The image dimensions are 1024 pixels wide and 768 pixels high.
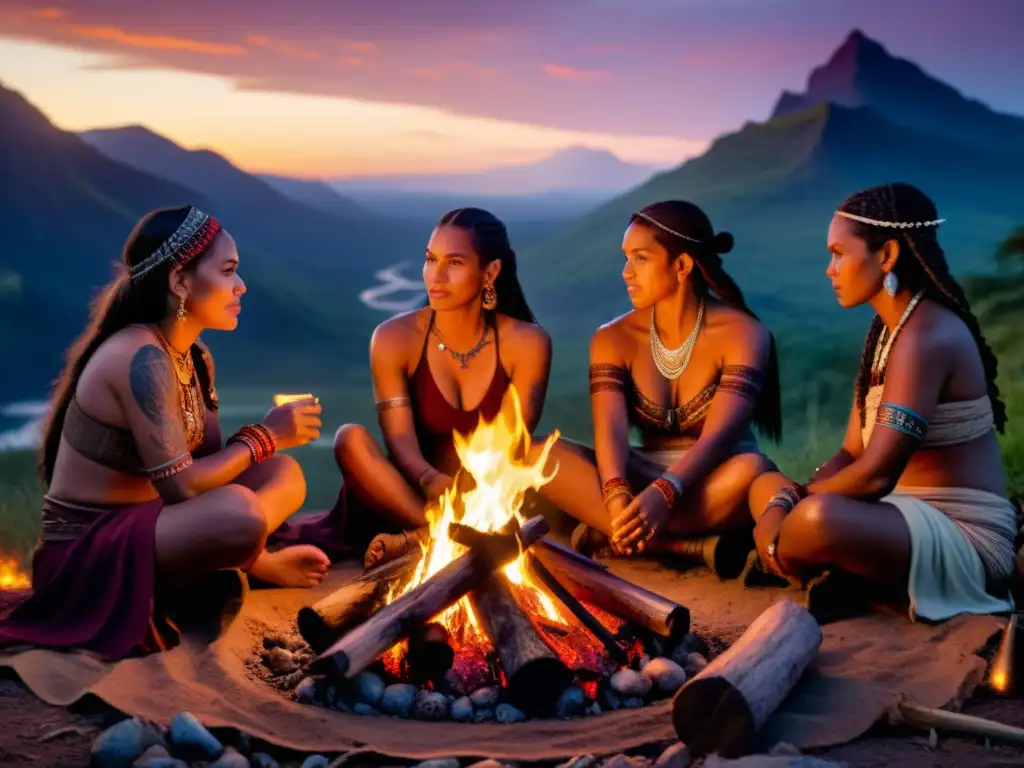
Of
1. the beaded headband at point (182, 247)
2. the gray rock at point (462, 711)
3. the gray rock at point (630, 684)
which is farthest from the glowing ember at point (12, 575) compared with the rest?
the gray rock at point (630, 684)

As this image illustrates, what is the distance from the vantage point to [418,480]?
5.76 m

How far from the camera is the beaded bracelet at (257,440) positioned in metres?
5.10

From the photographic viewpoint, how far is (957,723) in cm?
396

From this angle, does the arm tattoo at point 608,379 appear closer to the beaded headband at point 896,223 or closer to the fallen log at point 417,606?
the fallen log at point 417,606

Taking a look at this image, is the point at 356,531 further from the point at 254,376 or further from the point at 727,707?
the point at 254,376

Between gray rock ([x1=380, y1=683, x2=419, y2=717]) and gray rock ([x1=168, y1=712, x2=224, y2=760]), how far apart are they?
0.60m

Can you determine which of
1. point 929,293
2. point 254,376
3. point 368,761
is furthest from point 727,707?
point 254,376

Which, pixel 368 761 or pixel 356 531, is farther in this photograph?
pixel 356 531

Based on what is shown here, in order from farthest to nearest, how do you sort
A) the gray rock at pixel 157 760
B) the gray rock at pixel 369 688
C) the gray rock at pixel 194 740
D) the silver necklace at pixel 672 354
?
the silver necklace at pixel 672 354 → the gray rock at pixel 369 688 → the gray rock at pixel 194 740 → the gray rock at pixel 157 760

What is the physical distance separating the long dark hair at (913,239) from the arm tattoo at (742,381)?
900 millimetres

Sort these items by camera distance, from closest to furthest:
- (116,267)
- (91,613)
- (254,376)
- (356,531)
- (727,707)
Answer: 1. (727,707)
2. (91,613)
3. (116,267)
4. (356,531)
5. (254,376)

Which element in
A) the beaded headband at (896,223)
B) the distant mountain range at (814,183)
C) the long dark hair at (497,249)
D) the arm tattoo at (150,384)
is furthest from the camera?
the distant mountain range at (814,183)

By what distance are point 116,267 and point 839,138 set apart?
29.0 feet

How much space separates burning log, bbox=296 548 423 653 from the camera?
4625 mm
